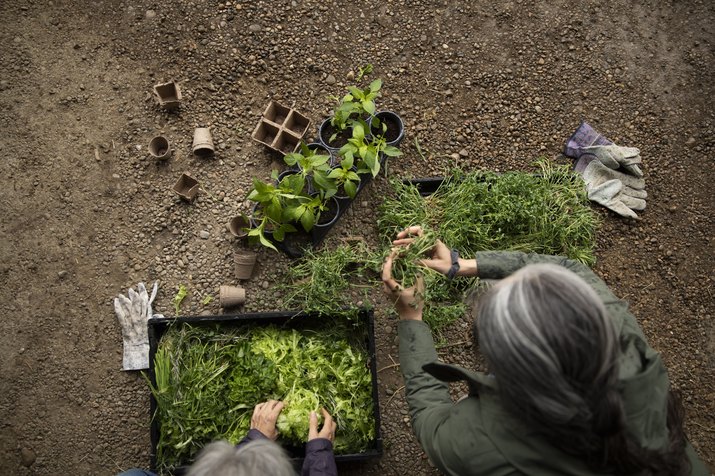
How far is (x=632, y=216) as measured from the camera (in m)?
3.05

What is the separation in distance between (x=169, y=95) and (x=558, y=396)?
2603mm

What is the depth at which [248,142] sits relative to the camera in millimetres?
3049

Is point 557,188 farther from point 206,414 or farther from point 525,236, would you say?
point 206,414

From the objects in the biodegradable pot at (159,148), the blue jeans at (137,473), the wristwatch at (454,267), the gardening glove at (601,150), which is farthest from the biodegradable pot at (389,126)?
the blue jeans at (137,473)

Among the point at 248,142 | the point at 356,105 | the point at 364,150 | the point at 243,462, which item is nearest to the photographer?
the point at 243,462

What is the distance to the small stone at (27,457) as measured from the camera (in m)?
2.79

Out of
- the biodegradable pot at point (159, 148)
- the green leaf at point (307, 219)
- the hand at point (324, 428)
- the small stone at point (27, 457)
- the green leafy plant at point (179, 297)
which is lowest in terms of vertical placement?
the small stone at point (27, 457)

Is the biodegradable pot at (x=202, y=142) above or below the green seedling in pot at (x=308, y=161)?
below

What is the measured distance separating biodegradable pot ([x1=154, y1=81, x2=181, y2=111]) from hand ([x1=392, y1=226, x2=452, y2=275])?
1.53 meters

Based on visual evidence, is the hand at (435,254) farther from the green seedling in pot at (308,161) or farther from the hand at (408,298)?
the green seedling in pot at (308,161)

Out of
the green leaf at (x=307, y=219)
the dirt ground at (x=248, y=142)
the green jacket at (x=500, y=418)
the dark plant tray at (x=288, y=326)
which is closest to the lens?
the green jacket at (x=500, y=418)

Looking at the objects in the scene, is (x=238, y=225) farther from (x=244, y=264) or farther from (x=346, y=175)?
(x=346, y=175)

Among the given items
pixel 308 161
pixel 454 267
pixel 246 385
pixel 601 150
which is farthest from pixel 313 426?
pixel 601 150

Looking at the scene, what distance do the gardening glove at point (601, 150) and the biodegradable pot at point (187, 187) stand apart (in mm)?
2135
